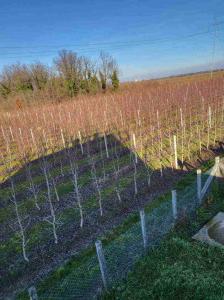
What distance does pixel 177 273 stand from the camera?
3932mm

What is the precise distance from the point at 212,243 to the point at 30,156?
28.4ft

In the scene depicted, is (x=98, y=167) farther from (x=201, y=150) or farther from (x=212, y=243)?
(x=212, y=243)

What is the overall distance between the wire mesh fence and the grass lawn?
0.16 metres

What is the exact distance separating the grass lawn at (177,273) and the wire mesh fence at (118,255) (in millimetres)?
163

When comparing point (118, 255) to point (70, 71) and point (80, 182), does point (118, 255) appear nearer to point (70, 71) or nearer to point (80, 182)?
point (80, 182)

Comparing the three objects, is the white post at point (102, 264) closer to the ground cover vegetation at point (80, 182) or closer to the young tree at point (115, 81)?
the ground cover vegetation at point (80, 182)

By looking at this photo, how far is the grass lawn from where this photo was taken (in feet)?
11.9

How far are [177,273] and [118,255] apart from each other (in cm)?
110

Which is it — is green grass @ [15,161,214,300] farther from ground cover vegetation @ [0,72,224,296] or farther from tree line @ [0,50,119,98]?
tree line @ [0,50,119,98]

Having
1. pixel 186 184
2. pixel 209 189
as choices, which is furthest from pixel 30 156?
pixel 209 189

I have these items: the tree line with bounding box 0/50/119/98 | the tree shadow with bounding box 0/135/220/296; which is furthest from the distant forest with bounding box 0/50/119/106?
the tree shadow with bounding box 0/135/220/296

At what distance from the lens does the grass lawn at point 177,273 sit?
11.9ft

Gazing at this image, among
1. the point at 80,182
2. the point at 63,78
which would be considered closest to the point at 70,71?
the point at 63,78

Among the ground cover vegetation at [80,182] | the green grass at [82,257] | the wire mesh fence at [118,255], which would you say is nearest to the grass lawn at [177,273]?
the wire mesh fence at [118,255]
